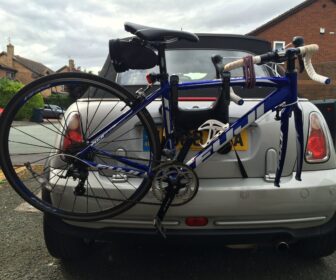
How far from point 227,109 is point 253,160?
0.35m

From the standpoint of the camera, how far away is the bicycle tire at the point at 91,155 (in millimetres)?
2486

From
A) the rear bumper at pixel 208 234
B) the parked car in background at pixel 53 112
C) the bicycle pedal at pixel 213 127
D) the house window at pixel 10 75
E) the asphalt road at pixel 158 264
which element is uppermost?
the house window at pixel 10 75

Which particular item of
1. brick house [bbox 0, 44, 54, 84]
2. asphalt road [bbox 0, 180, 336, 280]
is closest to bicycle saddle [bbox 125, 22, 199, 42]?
asphalt road [bbox 0, 180, 336, 280]

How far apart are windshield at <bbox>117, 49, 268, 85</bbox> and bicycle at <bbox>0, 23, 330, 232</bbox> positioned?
706 mm

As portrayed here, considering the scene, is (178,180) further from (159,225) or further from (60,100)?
(60,100)

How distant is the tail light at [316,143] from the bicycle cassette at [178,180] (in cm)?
75

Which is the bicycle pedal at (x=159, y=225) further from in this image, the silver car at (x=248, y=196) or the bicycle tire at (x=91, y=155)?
the bicycle tire at (x=91, y=155)

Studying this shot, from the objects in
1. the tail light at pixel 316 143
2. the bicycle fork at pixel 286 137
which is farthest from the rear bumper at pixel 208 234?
the tail light at pixel 316 143

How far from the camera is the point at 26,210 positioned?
15.4 ft

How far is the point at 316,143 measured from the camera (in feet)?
8.73

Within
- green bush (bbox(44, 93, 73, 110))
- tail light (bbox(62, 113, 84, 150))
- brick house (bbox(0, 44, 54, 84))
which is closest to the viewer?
tail light (bbox(62, 113, 84, 150))

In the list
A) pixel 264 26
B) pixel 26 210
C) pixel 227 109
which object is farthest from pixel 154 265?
pixel 264 26

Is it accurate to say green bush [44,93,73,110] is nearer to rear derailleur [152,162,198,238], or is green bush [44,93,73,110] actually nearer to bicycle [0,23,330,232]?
bicycle [0,23,330,232]

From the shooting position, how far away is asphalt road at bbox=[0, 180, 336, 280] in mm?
3018
